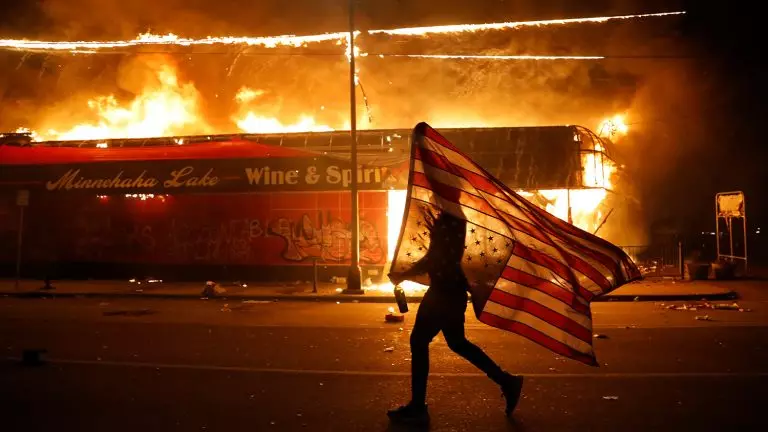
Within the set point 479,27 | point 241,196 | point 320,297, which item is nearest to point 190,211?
point 241,196

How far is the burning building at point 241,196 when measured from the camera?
19.5 m

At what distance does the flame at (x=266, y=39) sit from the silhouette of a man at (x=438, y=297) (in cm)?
1955

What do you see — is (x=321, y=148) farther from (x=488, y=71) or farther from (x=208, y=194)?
(x=488, y=71)

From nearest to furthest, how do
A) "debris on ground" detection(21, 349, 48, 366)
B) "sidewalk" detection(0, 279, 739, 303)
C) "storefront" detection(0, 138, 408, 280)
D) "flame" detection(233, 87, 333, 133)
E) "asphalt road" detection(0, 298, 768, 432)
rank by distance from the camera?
"asphalt road" detection(0, 298, 768, 432)
"debris on ground" detection(21, 349, 48, 366)
"sidewalk" detection(0, 279, 739, 303)
"storefront" detection(0, 138, 408, 280)
"flame" detection(233, 87, 333, 133)

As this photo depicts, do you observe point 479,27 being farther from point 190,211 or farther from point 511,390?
point 511,390

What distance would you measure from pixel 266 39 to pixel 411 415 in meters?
21.8

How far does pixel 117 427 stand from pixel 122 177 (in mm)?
16922

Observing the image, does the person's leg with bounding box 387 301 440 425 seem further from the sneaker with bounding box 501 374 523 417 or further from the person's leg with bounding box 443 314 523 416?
the sneaker with bounding box 501 374 523 417

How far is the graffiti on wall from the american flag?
14.2 meters

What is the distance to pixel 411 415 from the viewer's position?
5.17m

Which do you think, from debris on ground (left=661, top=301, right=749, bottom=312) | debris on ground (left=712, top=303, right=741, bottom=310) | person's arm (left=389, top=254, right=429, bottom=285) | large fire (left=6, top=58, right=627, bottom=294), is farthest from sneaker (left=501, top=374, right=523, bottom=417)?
large fire (left=6, top=58, right=627, bottom=294)

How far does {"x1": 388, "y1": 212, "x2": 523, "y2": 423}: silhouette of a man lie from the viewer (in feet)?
16.7

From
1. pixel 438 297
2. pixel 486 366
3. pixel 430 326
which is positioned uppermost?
pixel 438 297

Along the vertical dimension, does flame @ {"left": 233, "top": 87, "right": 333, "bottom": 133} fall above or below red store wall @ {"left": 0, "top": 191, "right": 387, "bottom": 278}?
above
